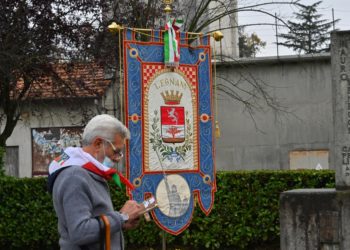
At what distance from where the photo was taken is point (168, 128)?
8727 mm

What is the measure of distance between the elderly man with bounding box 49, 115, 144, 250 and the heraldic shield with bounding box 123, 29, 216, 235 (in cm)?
411

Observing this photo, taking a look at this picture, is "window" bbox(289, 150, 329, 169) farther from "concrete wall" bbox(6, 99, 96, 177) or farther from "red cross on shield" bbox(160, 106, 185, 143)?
"red cross on shield" bbox(160, 106, 185, 143)

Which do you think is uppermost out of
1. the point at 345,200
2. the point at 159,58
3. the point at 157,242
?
the point at 159,58

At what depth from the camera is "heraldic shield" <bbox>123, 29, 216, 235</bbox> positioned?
855cm

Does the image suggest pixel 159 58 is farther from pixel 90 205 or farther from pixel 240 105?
pixel 240 105

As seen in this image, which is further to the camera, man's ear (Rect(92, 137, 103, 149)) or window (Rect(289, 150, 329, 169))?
window (Rect(289, 150, 329, 169))

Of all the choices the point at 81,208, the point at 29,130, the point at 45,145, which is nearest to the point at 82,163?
the point at 81,208

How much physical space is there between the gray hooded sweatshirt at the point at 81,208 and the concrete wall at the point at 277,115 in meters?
14.0

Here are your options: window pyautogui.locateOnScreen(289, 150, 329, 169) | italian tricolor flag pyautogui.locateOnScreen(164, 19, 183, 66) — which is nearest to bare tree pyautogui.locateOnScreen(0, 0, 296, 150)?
window pyautogui.locateOnScreen(289, 150, 329, 169)

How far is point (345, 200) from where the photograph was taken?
28.1 feet

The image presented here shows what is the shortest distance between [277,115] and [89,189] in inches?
581

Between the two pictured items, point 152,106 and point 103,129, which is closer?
point 103,129

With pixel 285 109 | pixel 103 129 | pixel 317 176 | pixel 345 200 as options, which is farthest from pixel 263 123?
pixel 103 129

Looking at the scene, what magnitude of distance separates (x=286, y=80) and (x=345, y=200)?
33.4 feet
